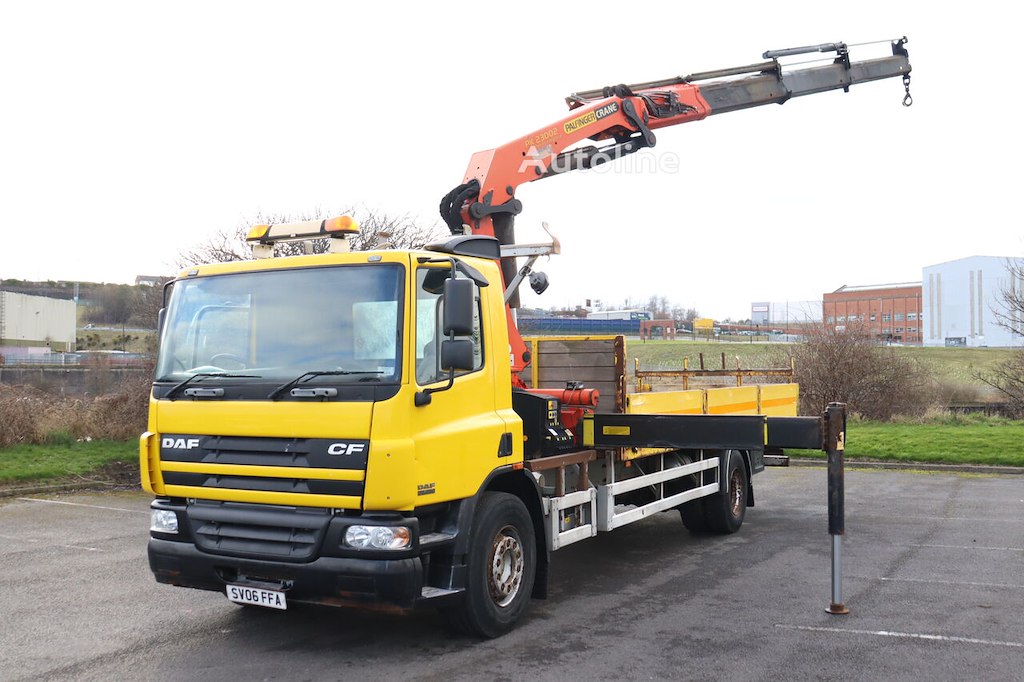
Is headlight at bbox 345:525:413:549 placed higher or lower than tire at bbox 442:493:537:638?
higher

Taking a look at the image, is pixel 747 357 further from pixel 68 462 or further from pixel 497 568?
pixel 497 568

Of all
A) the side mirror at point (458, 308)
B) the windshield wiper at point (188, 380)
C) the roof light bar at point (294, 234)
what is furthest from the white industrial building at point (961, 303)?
the windshield wiper at point (188, 380)

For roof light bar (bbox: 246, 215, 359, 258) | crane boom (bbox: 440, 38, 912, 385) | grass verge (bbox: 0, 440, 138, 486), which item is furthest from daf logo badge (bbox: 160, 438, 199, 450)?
→ grass verge (bbox: 0, 440, 138, 486)

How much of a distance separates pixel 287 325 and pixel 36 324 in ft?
234

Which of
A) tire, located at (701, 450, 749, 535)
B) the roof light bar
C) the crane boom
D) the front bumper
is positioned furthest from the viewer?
tire, located at (701, 450, 749, 535)

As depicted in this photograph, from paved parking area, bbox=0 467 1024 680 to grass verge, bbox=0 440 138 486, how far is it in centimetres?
390

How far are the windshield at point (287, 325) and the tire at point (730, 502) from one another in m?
5.84

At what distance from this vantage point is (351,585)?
5.17m

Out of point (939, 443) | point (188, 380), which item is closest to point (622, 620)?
point (188, 380)

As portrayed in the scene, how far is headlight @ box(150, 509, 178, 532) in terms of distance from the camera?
578 cm

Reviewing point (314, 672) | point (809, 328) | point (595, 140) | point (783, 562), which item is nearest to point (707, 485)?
point (783, 562)

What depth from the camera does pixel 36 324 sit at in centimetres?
6781

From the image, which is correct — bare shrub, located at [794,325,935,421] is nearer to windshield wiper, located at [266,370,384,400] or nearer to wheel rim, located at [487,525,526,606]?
wheel rim, located at [487,525,526,606]

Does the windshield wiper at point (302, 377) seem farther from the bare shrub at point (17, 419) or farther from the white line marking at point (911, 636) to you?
the bare shrub at point (17, 419)
